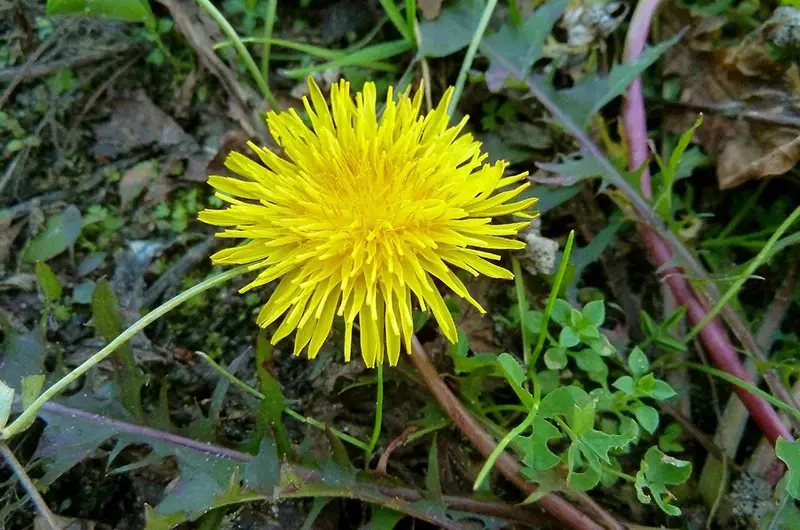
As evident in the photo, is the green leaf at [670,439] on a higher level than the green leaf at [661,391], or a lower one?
lower

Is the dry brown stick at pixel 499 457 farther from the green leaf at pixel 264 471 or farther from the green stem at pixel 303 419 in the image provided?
the green leaf at pixel 264 471

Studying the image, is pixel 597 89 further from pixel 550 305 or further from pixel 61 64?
pixel 61 64

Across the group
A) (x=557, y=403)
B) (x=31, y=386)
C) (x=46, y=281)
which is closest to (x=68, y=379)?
(x=31, y=386)

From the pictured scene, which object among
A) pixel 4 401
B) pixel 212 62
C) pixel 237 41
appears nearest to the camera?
pixel 4 401

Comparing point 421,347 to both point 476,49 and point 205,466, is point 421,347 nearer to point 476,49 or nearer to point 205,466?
point 205,466

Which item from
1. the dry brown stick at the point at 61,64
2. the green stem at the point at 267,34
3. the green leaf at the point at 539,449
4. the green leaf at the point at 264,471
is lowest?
the green leaf at the point at 264,471

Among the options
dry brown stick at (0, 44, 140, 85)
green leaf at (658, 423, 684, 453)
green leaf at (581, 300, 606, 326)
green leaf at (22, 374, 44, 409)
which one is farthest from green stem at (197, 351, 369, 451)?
dry brown stick at (0, 44, 140, 85)

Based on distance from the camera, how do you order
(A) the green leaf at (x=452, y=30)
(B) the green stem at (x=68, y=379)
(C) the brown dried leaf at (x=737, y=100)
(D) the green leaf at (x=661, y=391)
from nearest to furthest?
1. (B) the green stem at (x=68, y=379)
2. (D) the green leaf at (x=661, y=391)
3. (C) the brown dried leaf at (x=737, y=100)
4. (A) the green leaf at (x=452, y=30)

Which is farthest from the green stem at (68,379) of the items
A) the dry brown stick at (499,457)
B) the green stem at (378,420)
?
the dry brown stick at (499,457)
